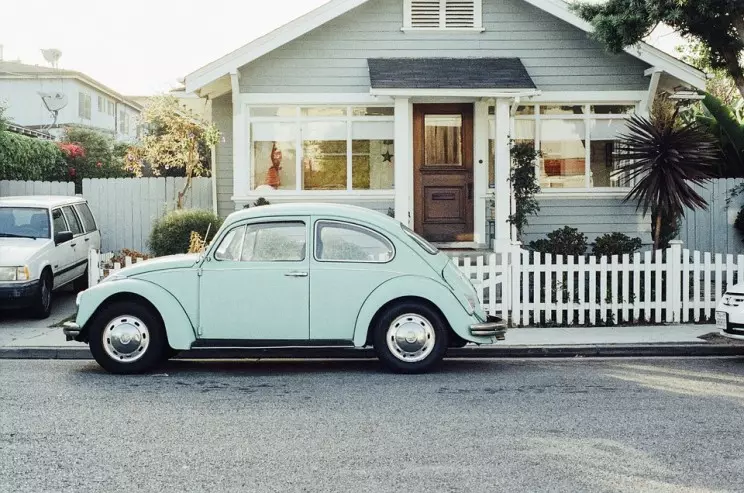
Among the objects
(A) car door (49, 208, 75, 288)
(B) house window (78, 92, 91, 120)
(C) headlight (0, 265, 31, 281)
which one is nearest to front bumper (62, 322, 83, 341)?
(C) headlight (0, 265, 31, 281)

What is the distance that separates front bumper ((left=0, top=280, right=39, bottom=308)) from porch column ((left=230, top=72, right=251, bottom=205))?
15.2 ft

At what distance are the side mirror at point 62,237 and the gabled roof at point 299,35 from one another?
3378 mm

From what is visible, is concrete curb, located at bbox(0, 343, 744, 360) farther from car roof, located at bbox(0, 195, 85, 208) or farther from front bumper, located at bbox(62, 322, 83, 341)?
car roof, located at bbox(0, 195, 85, 208)

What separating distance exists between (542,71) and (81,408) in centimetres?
1185

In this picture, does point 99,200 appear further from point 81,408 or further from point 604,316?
point 81,408

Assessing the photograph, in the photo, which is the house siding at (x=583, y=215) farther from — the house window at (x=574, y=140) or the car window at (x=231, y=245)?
the car window at (x=231, y=245)

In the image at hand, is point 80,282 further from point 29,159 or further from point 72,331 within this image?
point 72,331

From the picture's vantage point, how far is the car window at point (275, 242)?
986 centimetres

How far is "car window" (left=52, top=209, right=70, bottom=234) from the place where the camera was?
15.2 m

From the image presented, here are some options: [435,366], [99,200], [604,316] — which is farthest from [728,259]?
[99,200]

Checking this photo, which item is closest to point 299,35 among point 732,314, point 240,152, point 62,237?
point 240,152

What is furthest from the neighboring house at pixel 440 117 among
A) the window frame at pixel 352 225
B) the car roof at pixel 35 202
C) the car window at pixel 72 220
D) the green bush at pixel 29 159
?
the window frame at pixel 352 225

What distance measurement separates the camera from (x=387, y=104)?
57.4 ft

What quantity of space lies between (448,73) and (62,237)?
7.04 metres
